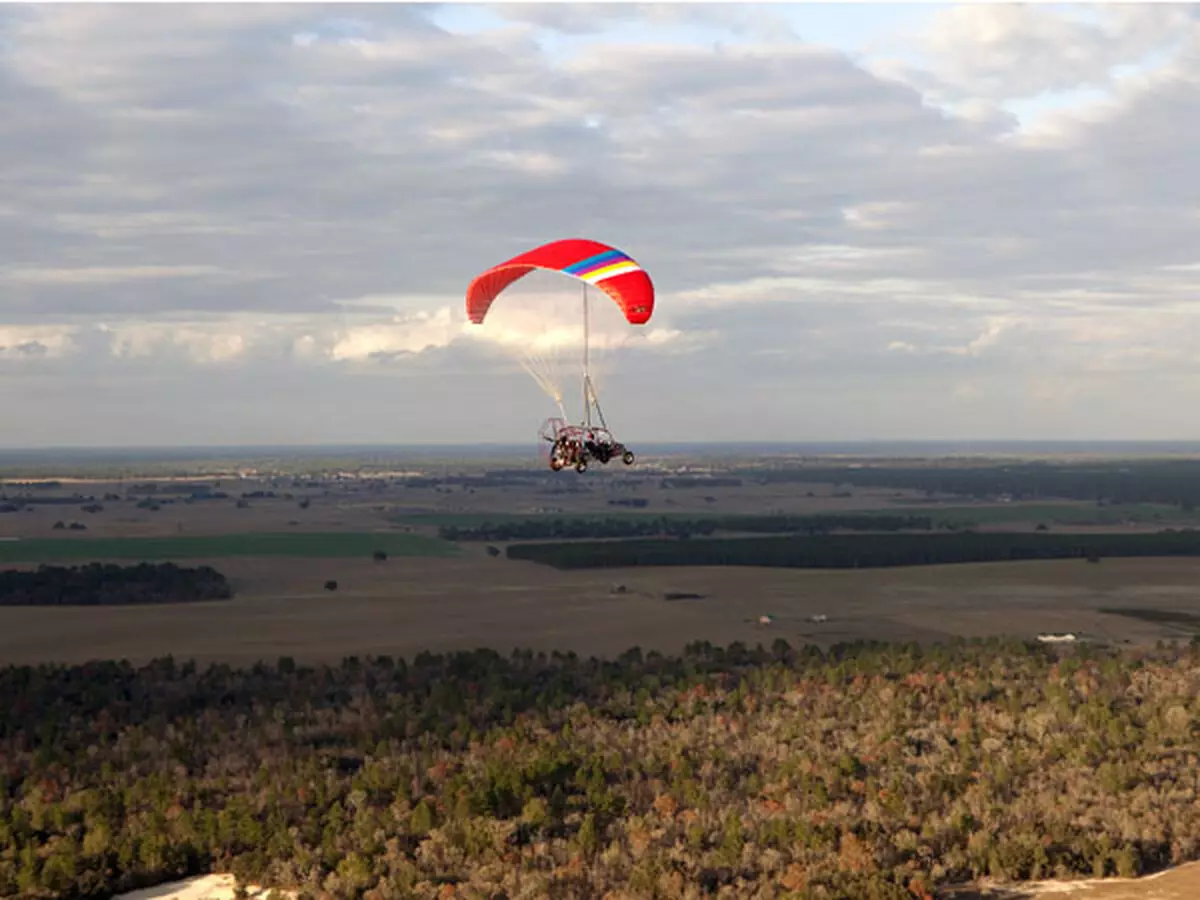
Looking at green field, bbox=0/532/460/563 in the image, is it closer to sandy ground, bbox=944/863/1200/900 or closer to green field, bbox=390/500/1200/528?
green field, bbox=390/500/1200/528

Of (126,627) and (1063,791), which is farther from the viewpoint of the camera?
(126,627)

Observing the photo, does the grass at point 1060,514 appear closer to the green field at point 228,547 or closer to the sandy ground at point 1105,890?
the green field at point 228,547

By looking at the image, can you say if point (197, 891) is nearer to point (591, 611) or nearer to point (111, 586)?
point (591, 611)

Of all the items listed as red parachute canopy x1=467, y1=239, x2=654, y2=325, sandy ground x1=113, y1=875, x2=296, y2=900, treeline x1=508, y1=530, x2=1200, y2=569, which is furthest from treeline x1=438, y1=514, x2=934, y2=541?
sandy ground x1=113, y1=875, x2=296, y2=900

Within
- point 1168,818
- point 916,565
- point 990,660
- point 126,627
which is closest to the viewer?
point 1168,818

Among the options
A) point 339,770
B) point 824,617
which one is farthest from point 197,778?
point 824,617

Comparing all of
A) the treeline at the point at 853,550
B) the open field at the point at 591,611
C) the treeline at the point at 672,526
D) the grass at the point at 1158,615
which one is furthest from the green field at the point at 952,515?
the grass at the point at 1158,615

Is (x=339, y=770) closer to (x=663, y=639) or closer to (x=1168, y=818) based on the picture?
(x=1168, y=818)

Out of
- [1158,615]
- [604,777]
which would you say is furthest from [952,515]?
[604,777]
